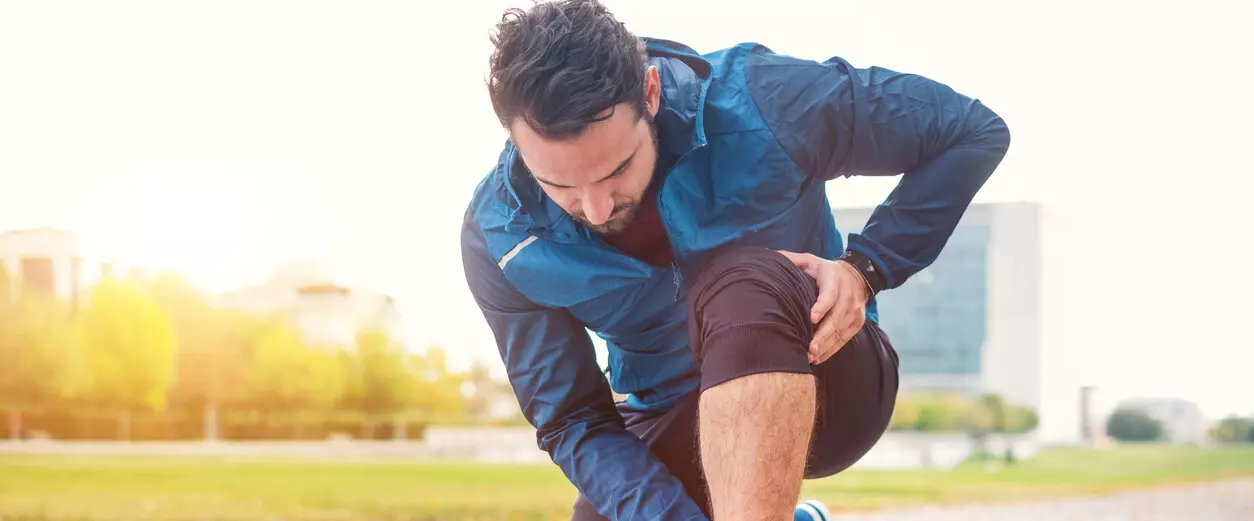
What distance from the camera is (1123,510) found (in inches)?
362

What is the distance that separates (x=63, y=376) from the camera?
17.4 metres

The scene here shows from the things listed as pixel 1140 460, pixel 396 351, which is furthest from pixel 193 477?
pixel 1140 460

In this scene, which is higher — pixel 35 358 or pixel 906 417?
pixel 35 358

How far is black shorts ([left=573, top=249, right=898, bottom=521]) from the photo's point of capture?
90cm

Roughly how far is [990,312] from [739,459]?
3849 centimetres

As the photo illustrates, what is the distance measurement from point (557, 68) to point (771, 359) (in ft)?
1.16

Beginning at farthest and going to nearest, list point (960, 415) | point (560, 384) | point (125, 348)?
point (960, 415) → point (125, 348) → point (560, 384)

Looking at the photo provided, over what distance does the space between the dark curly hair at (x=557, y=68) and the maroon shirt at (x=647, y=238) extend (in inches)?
6.8

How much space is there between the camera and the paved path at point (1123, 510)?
7.84 meters

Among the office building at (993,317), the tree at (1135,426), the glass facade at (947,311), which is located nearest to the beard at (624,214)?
the tree at (1135,426)

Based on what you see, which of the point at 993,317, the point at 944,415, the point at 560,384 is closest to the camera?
the point at 560,384

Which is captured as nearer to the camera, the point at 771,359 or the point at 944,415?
the point at 771,359

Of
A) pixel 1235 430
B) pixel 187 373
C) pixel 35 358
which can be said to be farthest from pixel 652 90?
pixel 1235 430

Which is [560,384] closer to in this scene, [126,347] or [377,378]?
[126,347]
